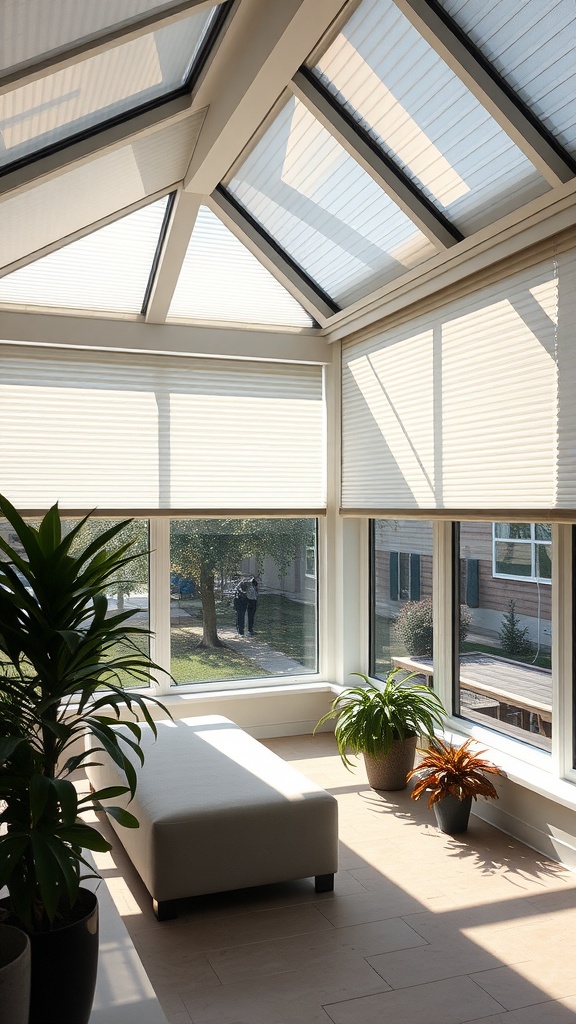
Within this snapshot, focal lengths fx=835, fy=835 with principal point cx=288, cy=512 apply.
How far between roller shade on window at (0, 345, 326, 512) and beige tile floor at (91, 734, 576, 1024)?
2486 millimetres

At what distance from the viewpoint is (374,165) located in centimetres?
434

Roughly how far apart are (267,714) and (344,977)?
318 cm

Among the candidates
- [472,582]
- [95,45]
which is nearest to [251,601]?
[472,582]

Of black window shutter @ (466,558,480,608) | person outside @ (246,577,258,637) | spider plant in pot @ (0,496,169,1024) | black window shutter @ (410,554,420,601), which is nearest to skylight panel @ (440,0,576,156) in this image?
black window shutter @ (466,558,480,608)

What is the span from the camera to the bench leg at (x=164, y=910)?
3402mm

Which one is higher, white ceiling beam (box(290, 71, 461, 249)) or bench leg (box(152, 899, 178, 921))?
white ceiling beam (box(290, 71, 461, 249))

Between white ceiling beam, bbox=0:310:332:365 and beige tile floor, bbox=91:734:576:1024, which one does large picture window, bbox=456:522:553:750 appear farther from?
white ceiling beam, bbox=0:310:332:365

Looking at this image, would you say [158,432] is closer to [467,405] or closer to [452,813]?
[467,405]

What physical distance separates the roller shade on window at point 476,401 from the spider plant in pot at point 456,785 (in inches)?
52.0

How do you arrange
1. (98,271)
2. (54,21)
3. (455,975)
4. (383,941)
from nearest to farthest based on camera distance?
(54,21) < (455,975) < (383,941) < (98,271)

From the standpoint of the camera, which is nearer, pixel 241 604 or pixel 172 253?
pixel 172 253

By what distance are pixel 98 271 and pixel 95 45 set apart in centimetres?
259

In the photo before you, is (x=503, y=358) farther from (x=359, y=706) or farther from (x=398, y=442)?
(x=359, y=706)

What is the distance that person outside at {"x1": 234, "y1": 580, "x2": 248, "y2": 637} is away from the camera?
615 cm
